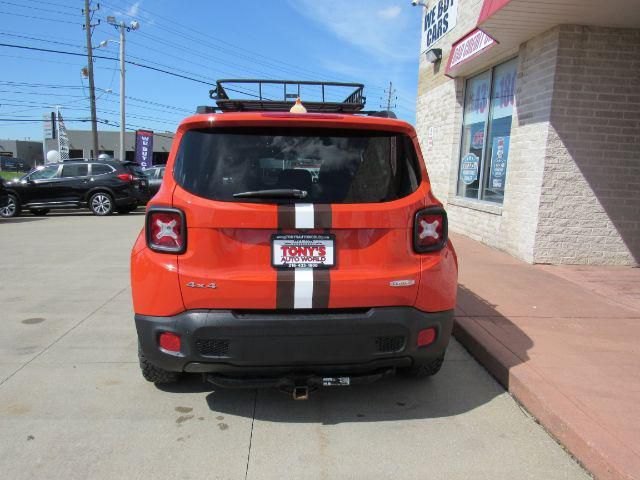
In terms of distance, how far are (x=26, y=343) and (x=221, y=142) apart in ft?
9.52

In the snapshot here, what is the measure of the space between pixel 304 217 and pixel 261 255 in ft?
1.05

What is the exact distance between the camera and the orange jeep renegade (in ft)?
8.91

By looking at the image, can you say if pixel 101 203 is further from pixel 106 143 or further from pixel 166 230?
pixel 106 143

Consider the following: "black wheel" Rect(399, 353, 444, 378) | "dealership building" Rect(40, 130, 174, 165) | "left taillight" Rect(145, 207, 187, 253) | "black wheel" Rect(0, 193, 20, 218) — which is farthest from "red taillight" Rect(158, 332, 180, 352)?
"dealership building" Rect(40, 130, 174, 165)

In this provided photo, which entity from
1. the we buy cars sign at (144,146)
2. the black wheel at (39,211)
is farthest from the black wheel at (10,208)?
the we buy cars sign at (144,146)

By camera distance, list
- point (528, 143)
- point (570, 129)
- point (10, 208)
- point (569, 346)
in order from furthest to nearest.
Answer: point (10, 208), point (528, 143), point (570, 129), point (569, 346)

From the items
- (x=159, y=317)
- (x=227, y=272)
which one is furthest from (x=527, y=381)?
(x=159, y=317)

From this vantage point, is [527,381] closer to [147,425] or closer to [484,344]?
[484,344]

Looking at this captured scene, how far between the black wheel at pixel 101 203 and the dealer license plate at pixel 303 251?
47.6 feet

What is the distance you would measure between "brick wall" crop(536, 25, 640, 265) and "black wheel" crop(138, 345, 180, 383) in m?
5.71

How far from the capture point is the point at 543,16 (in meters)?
6.48

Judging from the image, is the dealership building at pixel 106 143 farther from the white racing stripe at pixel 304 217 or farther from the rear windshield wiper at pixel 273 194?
the white racing stripe at pixel 304 217

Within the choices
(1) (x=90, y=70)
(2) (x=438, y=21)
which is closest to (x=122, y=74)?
(1) (x=90, y=70)

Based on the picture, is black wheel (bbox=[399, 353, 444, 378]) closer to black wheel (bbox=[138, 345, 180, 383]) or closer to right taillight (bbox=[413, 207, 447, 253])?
right taillight (bbox=[413, 207, 447, 253])
